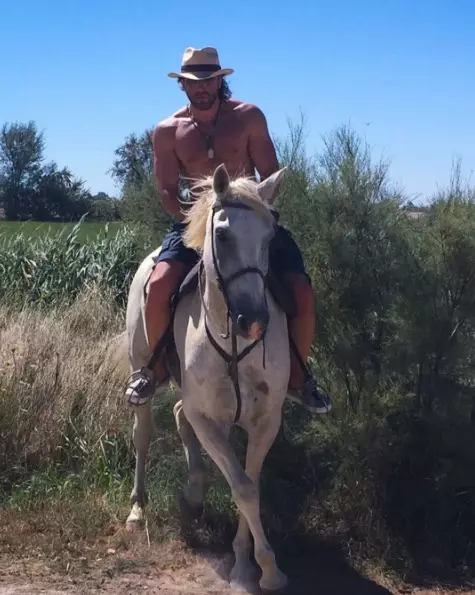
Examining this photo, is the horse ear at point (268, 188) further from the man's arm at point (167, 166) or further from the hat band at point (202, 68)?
the hat band at point (202, 68)

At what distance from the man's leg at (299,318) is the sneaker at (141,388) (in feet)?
3.04

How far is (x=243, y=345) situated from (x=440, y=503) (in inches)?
77.0

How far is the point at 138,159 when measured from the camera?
416 inches

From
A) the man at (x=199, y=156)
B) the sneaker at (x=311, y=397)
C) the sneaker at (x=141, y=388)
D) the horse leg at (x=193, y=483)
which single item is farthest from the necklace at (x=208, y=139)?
the horse leg at (x=193, y=483)

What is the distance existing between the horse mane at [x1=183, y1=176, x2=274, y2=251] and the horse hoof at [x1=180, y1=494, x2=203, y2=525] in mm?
1827

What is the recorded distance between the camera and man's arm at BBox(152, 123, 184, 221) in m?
5.35

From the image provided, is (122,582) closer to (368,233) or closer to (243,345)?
(243,345)

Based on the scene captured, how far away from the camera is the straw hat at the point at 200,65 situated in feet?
17.3


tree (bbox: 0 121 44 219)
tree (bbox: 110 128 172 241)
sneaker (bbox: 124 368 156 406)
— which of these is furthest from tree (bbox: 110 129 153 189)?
tree (bbox: 0 121 44 219)

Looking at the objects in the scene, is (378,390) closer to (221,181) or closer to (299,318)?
(299,318)

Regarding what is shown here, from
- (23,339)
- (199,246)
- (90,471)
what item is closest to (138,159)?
(23,339)

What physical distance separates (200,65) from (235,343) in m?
2.02

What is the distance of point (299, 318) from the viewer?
4.80 meters

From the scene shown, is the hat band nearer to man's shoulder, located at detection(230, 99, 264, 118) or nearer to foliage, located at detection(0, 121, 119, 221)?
man's shoulder, located at detection(230, 99, 264, 118)
